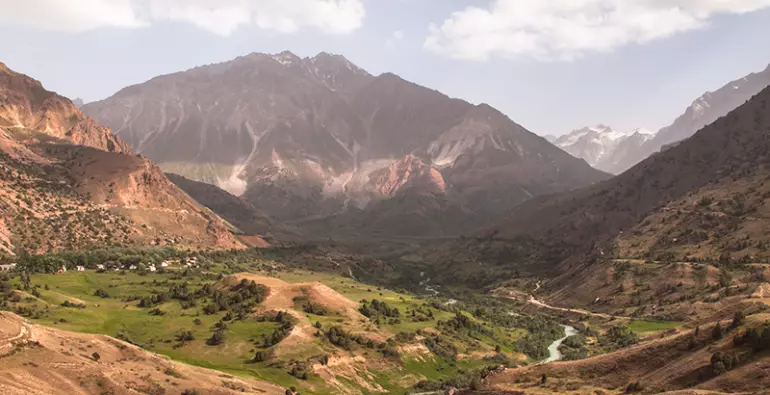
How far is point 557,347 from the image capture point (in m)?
150

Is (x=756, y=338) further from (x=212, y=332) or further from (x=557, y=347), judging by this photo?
(x=557, y=347)

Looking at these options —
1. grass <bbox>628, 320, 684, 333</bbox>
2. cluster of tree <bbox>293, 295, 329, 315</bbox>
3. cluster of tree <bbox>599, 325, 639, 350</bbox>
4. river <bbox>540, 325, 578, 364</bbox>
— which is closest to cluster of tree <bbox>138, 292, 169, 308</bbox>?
cluster of tree <bbox>293, 295, 329, 315</bbox>

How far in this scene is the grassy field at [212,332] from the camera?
107375 millimetres

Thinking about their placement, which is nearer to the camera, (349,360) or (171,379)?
(171,379)

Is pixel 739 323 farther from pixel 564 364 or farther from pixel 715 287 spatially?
pixel 715 287

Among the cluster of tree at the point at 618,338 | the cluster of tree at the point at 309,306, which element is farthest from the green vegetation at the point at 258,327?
the cluster of tree at the point at 618,338

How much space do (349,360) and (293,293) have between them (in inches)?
1456

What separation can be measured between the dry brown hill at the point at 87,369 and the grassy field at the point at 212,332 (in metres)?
13.7

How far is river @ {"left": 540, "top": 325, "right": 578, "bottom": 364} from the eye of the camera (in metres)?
140

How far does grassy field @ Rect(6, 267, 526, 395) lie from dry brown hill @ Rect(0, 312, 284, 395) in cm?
1369

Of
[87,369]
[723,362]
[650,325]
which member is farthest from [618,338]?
[87,369]

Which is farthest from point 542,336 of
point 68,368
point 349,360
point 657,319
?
point 68,368

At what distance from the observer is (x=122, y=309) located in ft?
438

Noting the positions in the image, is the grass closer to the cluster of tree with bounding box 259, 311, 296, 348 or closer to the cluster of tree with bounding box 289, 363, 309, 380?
the cluster of tree with bounding box 259, 311, 296, 348
